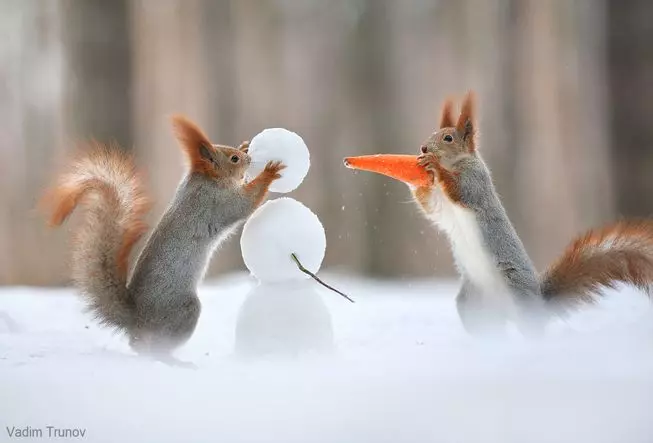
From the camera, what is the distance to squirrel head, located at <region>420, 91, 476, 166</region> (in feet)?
2.90

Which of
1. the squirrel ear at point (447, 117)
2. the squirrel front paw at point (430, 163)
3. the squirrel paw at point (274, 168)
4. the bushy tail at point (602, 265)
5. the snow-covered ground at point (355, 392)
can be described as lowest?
the snow-covered ground at point (355, 392)

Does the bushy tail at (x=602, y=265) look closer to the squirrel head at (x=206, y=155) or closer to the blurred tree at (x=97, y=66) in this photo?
the squirrel head at (x=206, y=155)

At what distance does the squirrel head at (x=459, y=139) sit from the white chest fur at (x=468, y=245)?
0.06 meters

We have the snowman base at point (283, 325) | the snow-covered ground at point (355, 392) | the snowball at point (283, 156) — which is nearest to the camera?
the snow-covered ground at point (355, 392)

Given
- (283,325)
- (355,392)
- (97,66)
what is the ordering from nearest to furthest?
(355,392), (283,325), (97,66)

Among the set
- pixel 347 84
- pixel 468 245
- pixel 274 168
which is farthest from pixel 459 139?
pixel 347 84

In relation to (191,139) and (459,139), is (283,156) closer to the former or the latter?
(191,139)

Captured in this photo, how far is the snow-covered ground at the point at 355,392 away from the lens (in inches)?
23.2

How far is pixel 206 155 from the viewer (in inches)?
33.7

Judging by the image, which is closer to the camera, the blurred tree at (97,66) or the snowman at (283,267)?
the snowman at (283,267)

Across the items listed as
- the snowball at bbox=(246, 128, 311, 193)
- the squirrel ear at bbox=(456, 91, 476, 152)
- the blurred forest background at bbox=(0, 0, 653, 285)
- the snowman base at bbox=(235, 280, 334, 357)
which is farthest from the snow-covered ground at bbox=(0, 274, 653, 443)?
the blurred forest background at bbox=(0, 0, 653, 285)

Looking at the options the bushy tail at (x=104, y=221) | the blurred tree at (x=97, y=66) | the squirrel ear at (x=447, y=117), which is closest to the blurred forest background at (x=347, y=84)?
the blurred tree at (x=97, y=66)

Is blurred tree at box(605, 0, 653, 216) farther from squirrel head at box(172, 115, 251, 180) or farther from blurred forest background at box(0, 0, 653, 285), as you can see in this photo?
squirrel head at box(172, 115, 251, 180)

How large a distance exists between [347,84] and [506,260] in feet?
4.27
